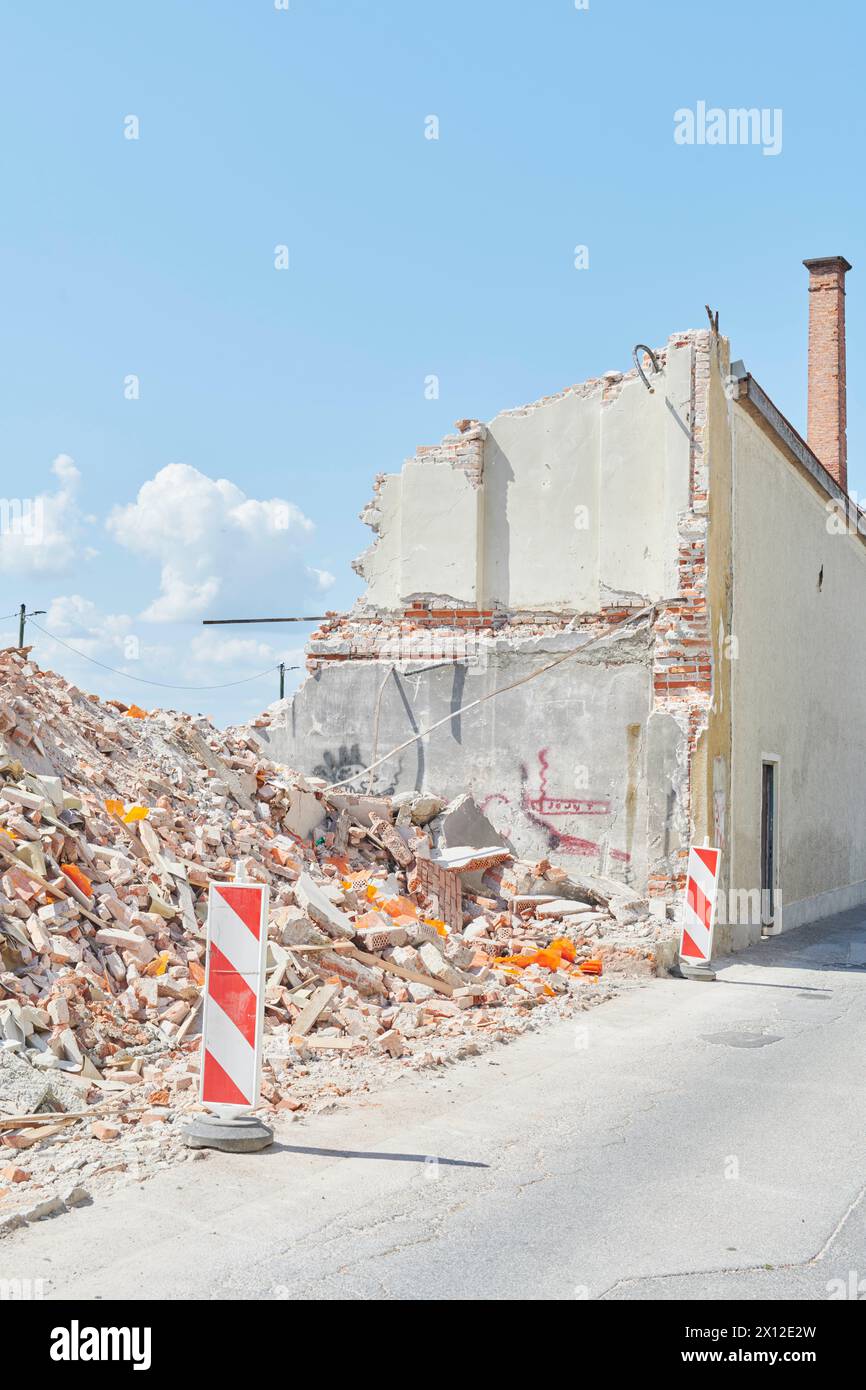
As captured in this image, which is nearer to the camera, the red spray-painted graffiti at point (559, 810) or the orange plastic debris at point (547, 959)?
the orange plastic debris at point (547, 959)

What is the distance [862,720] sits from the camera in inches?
947

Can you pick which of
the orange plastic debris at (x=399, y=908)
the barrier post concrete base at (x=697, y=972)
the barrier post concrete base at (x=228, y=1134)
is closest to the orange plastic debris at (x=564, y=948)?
the barrier post concrete base at (x=697, y=972)

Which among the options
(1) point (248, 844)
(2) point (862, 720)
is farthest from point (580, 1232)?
(2) point (862, 720)

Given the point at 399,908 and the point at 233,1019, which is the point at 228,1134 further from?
the point at 399,908

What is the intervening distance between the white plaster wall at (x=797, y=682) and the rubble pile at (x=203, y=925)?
349cm

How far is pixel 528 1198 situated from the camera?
5.63 meters

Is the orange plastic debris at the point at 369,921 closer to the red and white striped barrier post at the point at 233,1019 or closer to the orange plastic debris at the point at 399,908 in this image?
the orange plastic debris at the point at 399,908

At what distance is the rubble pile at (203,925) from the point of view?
717 cm

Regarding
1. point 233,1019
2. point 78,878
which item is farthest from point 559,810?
point 233,1019

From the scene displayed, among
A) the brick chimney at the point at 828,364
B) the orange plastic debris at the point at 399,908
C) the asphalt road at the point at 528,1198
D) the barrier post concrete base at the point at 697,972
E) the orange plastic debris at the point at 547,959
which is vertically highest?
the brick chimney at the point at 828,364

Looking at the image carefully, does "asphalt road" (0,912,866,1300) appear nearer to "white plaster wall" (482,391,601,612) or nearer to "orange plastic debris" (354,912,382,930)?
"orange plastic debris" (354,912,382,930)

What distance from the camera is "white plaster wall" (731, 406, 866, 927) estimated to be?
53.6 ft

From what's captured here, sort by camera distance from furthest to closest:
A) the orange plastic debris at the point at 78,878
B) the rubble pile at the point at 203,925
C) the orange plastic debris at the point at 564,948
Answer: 1. the orange plastic debris at the point at 564,948
2. the orange plastic debris at the point at 78,878
3. the rubble pile at the point at 203,925
